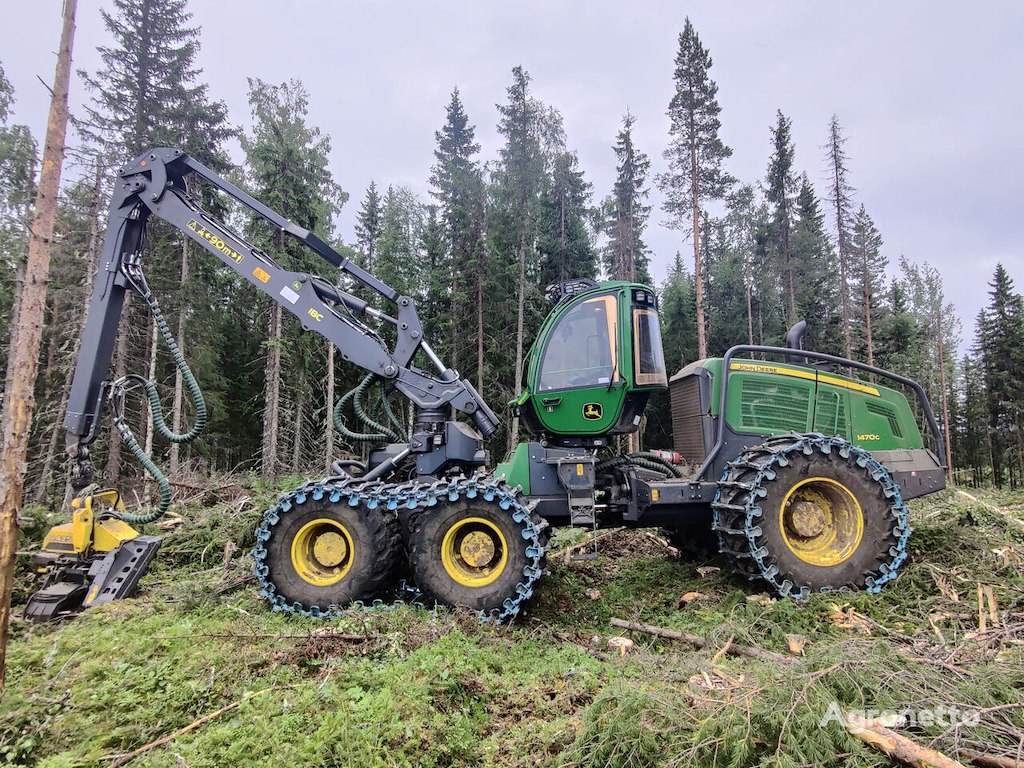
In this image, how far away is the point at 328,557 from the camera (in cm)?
561

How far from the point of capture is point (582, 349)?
6.18m

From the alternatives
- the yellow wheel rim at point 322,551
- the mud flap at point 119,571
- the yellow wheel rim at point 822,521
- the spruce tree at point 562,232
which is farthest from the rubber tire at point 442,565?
the spruce tree at point 562,232

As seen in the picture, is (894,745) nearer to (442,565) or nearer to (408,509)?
(442,565)

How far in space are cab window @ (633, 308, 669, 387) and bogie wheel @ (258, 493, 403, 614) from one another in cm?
300

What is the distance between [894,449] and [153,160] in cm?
908

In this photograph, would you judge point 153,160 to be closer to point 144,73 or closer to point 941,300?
point 144,73

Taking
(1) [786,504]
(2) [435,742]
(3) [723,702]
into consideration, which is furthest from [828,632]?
(2) [435,742]

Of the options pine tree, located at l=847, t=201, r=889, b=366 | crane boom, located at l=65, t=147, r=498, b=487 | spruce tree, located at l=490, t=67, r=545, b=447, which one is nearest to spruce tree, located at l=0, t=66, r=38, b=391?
crane boom, located at l=65, t=147, r=498, b=487

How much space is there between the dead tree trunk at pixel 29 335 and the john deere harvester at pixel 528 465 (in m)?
1.61

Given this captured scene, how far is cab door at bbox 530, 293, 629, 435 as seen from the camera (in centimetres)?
605

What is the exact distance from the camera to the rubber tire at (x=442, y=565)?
5199mm

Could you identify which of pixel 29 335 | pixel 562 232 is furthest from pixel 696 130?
pixel 29 335

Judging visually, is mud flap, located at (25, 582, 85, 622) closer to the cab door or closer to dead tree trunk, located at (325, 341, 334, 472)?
the cab door

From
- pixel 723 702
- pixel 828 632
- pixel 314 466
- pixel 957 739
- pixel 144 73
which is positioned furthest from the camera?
pixel 314 466
